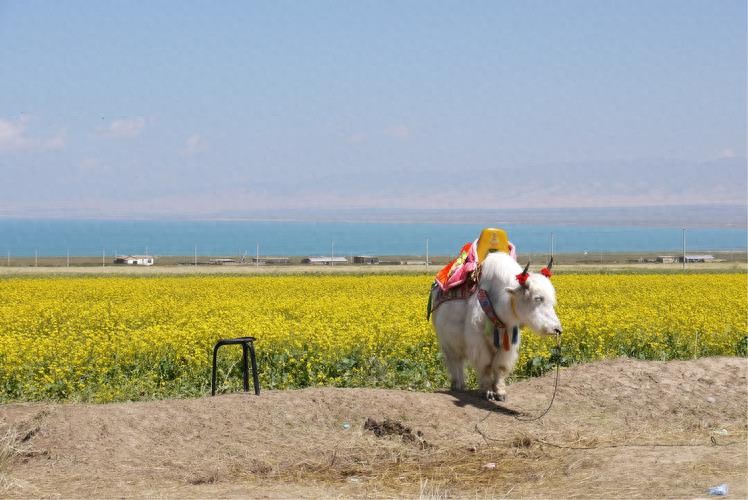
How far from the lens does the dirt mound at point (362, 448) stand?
10078mm

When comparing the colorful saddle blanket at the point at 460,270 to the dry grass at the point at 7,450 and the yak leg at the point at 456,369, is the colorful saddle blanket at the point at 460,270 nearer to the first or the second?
the yak leg at the point at 456,369

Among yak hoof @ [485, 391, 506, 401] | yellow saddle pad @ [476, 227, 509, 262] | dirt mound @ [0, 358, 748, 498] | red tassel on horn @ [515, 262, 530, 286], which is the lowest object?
dirt mound @ [0, 358, 748, 498]

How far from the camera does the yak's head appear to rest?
12094 mm

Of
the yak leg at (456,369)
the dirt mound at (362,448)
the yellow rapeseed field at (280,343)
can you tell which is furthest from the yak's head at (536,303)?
the yellow rapeseed field at (280,343)

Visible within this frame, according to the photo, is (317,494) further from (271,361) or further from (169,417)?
(271,361)

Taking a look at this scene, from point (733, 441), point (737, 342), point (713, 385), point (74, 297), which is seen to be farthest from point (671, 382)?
point (74, 297)

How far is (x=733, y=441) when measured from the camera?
12406mm

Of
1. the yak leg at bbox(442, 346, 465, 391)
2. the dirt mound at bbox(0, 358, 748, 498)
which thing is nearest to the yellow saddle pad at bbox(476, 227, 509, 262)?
the yak leg at bbox(442, 346, 465, 391)

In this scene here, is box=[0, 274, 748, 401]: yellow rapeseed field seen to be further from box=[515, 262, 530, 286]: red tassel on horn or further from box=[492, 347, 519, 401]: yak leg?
box=[515, 262, 530, 286]: red tassel on horn

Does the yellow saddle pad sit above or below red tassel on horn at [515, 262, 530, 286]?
above

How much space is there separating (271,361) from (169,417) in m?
4.78

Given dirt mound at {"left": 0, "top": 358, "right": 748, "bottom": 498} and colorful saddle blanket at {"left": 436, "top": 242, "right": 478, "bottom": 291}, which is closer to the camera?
dirt mound at {"left": 0, "top": 358, "right": 748, "bottom": 498}

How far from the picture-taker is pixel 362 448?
11.5 meters

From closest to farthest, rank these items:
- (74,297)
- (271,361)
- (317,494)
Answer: (317,494) < (271,361) < (74,297)
